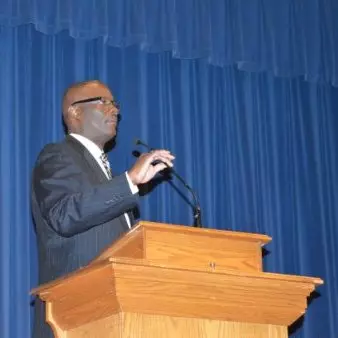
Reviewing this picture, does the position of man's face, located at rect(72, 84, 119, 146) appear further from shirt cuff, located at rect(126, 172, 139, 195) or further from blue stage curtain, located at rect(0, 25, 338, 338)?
shirt cuff, located at rect(126, 172, 139, 195)

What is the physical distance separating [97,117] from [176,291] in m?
1.17

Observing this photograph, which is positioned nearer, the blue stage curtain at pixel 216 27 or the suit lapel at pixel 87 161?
the suit lapel at pixel 87 161

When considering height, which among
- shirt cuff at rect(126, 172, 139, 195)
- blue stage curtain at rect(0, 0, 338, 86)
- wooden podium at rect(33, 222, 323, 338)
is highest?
blue stage curtain at rect(0, 0, 338, 86)

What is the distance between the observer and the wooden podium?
243cm

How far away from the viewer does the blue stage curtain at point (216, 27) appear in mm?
4121

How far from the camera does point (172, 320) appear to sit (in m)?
2.50

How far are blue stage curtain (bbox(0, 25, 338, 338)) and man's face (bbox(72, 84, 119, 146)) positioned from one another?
560 mm

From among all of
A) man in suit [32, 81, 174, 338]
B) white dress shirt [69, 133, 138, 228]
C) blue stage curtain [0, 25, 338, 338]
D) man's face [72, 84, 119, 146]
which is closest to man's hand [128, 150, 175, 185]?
man in suit [32, 81, 174, 338]

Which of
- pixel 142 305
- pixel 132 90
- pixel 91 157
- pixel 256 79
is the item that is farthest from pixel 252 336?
pixel 256 79

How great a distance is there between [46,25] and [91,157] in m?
1.09

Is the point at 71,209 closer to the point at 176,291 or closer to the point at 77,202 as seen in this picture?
the point at 77,202

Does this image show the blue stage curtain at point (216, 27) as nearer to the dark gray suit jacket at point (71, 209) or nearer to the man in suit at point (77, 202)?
the man in suit at point (77, 202)

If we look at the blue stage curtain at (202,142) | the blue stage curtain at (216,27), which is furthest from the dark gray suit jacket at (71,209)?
the blue stage curtain at (216,27)

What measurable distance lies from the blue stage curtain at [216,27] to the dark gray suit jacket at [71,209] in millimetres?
1112
